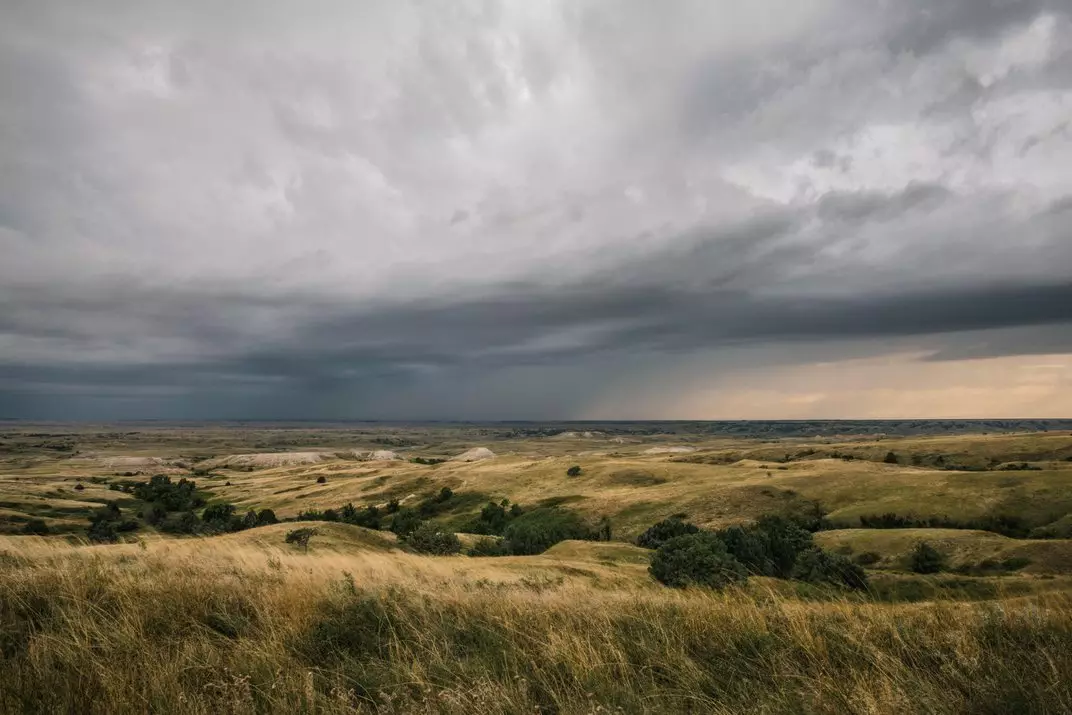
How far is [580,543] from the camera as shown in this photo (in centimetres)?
5312

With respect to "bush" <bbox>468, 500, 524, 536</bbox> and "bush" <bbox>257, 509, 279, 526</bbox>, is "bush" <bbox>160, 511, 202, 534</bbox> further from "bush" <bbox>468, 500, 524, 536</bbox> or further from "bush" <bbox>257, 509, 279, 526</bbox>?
"bush" <bbox>468, 500, 524, 536</bbox>

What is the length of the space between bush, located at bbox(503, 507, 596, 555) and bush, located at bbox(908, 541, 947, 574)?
109ft

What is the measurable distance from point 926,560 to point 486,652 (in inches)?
2122

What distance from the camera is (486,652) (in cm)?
668

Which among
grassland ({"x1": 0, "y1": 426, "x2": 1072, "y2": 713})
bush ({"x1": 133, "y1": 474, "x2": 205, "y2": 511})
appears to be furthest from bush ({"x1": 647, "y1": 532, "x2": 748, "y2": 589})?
bush ({"x1": 133, "y1": 474, "x2": 205, "y2": 511})

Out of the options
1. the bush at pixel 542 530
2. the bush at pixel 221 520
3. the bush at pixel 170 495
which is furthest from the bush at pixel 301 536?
the bush at pixel 170 495

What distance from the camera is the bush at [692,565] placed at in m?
27.5

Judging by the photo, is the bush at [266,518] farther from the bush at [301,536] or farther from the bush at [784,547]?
the bush at [784,547]

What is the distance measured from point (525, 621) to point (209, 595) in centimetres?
471

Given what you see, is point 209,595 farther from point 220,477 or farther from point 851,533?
point 220,477

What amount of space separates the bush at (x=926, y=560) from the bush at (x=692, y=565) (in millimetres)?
24882

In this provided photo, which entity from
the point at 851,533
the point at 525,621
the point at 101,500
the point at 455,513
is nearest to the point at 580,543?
the point at 851,533

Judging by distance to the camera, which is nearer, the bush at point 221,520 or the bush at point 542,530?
the bush at point 542,530

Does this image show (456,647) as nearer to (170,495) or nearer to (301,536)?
(301,536)
